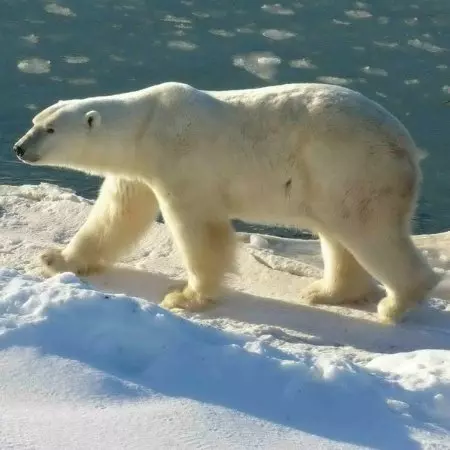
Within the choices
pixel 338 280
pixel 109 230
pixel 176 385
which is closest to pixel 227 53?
pixel 109 230

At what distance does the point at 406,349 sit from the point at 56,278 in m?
1.83

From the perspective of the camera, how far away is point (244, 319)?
4723 mm

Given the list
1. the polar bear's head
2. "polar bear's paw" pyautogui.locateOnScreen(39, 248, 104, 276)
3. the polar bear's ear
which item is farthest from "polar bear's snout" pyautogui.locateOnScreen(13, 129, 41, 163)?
"polar bear's paw" pyautogui.locateOnScreen(39, 248, 104, 276)

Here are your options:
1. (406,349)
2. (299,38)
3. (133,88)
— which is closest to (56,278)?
(406,349)

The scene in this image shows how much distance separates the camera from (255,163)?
4.70 m

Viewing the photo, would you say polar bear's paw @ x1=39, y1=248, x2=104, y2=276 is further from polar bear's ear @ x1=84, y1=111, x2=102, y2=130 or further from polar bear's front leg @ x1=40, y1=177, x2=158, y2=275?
polar bear's ear @ x1=84, y1=111, x2=102, y2=130

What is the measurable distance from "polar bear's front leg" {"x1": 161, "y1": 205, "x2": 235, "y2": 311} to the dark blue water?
2.22 m

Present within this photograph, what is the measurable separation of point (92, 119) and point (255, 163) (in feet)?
2.71

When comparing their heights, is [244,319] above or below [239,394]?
below

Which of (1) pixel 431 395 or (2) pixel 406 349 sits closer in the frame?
(1) pixel 431 395

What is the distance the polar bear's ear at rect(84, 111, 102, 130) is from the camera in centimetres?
473

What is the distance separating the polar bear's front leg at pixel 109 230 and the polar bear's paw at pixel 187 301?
0.49 metres

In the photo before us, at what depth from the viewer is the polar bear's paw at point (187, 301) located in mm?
4828

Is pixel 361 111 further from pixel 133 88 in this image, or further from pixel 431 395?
pixel 133 88
